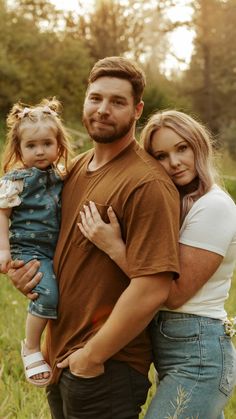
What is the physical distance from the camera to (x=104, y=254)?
2918 mm

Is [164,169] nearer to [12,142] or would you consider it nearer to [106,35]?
[12,142]

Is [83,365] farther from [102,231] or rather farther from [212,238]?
[212,238]

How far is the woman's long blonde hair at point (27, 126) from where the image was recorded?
3.27 meters

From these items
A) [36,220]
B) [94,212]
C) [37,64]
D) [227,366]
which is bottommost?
[37,64]

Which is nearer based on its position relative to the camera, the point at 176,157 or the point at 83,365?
the point at 83,365

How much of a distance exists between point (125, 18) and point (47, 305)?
966 inches

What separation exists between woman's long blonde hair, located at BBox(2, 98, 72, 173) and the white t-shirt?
2.67 ft

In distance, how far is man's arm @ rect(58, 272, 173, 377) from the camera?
2709mm

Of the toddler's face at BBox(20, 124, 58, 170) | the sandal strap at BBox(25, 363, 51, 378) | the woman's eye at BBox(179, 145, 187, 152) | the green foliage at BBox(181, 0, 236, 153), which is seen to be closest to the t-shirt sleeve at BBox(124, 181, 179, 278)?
the woman's eye at BBox(179, 145, 187, 152)

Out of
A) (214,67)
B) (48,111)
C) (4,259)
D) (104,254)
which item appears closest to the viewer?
(104,254)

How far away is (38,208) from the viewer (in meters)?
3.23

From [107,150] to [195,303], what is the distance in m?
0.82

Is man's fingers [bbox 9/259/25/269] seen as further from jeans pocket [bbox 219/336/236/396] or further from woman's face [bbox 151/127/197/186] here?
jeans pocket [bbox 219/336/236/396]

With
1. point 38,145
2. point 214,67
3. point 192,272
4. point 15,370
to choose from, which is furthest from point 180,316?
point 214,67
